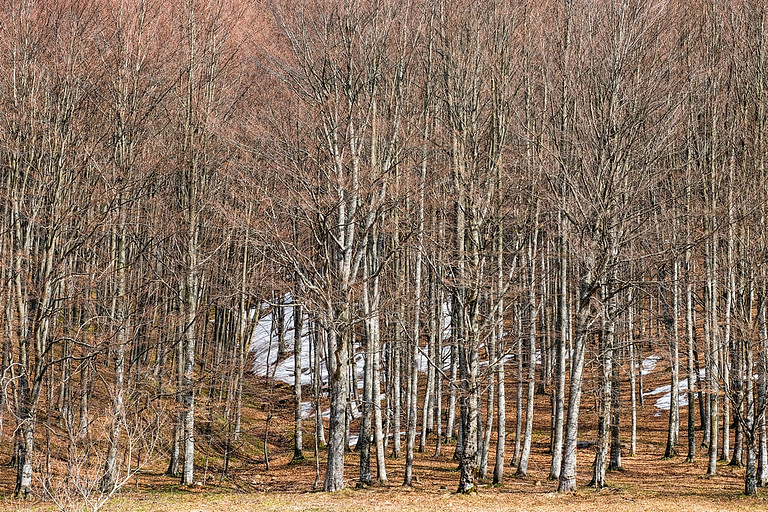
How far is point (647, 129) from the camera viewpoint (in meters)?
18.3

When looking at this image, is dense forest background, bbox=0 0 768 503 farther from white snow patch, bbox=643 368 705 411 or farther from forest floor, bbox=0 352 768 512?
white snow patch, bbox=643 368 705 411

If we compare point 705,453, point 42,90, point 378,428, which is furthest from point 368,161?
point 705,453

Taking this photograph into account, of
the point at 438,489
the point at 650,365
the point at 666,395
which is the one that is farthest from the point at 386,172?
the point at 650,365

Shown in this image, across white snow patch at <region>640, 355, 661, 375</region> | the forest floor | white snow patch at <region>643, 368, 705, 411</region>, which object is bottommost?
the forest floor

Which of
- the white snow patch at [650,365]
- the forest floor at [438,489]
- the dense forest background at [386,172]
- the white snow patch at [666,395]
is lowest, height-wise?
the forest floor at [438,489]

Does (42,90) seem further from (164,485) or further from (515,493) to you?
(515,493)

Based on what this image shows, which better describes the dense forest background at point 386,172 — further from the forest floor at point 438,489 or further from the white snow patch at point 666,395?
the white snow patch at point 666,395

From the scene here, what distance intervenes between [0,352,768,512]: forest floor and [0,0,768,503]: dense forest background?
67 cm

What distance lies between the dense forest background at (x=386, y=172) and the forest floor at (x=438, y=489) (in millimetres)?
674

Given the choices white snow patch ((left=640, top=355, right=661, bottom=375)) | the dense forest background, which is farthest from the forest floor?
white snow patch ((left=640, top=355, right=661, bottom=375))

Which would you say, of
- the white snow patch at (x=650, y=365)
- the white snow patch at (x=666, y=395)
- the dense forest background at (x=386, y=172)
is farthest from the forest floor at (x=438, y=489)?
the white snow patch at (x=650, y=365)

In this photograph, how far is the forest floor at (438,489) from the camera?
1587cm

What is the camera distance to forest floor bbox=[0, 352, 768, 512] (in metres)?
15.9

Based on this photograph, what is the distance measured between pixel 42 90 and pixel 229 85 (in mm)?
6396
